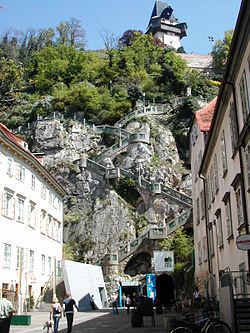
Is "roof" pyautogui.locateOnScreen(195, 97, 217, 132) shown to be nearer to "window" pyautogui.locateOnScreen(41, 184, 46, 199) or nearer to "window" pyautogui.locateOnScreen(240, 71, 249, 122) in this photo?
"window" pyautogui.locateOnScreen(240, 71, 249, 122)

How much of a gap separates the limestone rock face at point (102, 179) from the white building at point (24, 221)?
8.73m

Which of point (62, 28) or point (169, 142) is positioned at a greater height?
point (62, 28)

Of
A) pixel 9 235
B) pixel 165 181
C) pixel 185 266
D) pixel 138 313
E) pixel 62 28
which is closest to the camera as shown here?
pixel 138 313

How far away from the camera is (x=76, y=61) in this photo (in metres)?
86.6

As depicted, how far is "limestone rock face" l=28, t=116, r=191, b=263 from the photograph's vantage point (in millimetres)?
50594

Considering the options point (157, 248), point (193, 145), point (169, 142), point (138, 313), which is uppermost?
point (169, 142)

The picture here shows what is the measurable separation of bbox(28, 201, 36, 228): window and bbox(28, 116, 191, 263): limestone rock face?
14317 millimetres

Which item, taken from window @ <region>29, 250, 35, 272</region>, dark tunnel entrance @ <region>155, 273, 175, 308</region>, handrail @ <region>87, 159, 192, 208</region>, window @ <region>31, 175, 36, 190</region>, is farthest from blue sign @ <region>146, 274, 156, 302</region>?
handrail @ <region>87, 159, 192, 208</region>

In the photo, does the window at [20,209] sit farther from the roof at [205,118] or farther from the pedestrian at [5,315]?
the pedestrian at [5,315]

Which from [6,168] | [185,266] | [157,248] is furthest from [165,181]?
[6,168]

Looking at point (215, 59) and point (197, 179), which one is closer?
point (197, 179)

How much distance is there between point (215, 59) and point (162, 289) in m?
75.6

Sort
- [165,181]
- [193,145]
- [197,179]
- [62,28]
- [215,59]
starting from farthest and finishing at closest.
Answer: [62,28] < [215,59] < [165,181] < [193,145] < [197,179]

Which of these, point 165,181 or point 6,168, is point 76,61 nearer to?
point 165,181
